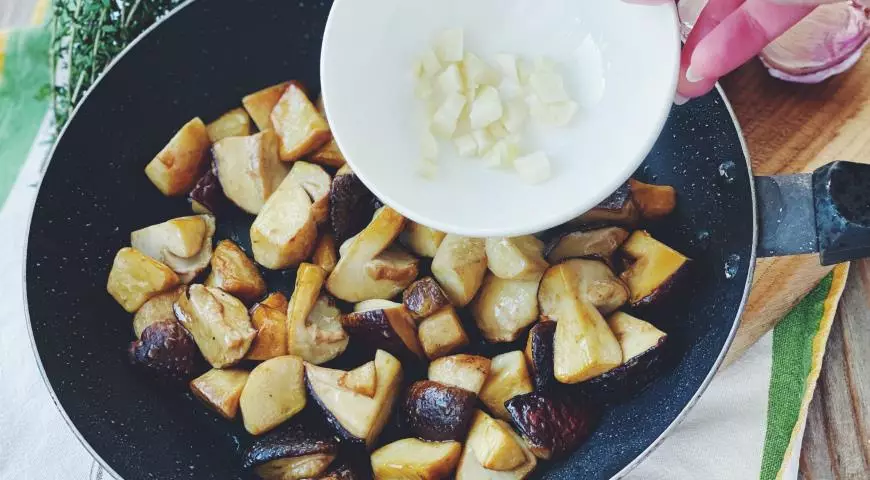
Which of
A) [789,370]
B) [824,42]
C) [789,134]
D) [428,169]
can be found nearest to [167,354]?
[428,169]

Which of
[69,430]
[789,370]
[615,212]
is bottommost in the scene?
[789,370]

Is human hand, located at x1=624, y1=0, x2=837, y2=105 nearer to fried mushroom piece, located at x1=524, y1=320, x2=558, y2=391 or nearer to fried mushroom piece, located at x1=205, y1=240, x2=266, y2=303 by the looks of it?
fried mushroom piece, located at x1=524, y1=320, x2=558, y2=391

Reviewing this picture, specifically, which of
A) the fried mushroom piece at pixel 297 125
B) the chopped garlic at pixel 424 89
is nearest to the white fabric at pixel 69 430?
the fried mushroom piece at pixel 297 125

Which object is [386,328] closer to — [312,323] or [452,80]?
[312,323]

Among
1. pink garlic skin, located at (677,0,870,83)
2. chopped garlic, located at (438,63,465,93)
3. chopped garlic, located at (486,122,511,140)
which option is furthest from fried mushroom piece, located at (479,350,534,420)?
pink garlic skin, located at (677,0,870,83)

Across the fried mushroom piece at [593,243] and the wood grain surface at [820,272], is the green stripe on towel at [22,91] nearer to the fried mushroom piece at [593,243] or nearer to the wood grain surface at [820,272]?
the fried mushroom piece at [593,243]
